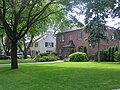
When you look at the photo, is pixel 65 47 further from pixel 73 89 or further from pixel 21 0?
pixel 73 89

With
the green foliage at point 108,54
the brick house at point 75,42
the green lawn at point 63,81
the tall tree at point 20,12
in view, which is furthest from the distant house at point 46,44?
the green lawn at point 63,81

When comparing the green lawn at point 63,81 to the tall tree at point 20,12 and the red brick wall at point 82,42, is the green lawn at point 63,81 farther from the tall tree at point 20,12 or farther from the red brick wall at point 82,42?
the red brick wall at point 82,42

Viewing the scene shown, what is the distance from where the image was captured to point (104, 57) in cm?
4225

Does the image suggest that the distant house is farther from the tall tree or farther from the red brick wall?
the tall tree

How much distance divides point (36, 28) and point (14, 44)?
24.2 ft

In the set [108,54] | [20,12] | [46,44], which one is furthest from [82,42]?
[20,12]

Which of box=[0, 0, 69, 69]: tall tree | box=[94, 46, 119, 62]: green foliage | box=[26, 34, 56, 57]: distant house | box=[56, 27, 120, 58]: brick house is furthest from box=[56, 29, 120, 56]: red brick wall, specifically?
box=[0, 0, 69, 69]: tall tree

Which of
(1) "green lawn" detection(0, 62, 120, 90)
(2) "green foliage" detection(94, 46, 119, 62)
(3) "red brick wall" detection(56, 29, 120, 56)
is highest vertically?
(3) "red brick wall" detection(56, 29, 120, 56)

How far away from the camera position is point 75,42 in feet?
179

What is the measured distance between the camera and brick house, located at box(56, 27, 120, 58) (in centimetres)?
4991

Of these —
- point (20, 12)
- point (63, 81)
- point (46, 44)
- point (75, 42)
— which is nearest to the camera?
point (63, 81)

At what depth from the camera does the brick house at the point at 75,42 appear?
4991 cm

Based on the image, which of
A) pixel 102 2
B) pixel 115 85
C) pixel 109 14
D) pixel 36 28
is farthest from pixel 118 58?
pixel 115 85

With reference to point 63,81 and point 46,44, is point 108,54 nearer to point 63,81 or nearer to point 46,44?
point 63,81
